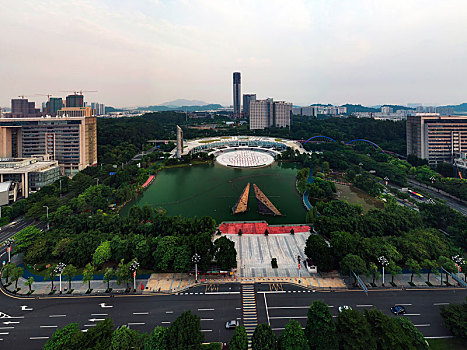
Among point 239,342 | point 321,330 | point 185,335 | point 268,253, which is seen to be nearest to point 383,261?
point 268,253

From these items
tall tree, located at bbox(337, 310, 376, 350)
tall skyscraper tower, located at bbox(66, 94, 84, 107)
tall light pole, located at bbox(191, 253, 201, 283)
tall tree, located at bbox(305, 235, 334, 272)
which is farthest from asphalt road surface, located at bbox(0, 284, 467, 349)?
tall skyscraper tower, located at bbox(66, 94, 84, 107)

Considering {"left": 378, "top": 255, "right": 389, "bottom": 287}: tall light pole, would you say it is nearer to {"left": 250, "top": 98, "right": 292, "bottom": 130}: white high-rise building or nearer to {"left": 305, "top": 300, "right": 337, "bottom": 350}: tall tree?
{"left": 305, "top": 300, "right": 337, "bottom": 350}: tall tree

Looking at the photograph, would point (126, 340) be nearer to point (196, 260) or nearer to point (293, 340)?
point (196, 260)

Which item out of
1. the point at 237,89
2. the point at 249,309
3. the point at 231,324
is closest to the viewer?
the point at 231,324

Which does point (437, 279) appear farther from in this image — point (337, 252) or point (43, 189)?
point (43, 189)

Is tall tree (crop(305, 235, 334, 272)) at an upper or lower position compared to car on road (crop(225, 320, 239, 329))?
upper

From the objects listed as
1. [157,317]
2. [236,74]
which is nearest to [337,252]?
[157,317]
